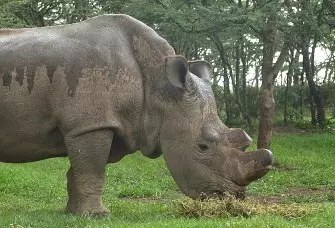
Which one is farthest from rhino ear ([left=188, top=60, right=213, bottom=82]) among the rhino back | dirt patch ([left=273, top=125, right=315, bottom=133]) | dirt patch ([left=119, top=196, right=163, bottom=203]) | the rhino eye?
dirt patch ([left=273, top=125, right=315, bottom=133])

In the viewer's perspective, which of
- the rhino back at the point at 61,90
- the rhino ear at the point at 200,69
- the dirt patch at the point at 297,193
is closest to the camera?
the rhino back at the point at 61,90

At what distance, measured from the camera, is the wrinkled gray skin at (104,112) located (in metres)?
7.31

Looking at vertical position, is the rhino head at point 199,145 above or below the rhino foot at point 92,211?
above

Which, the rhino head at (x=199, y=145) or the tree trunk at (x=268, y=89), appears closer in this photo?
the rhino head at (x=199, y=145)

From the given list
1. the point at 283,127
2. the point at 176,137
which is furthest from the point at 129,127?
the point at 283,127

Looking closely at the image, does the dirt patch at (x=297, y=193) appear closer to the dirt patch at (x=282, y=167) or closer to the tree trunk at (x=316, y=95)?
the dirt patch at (x=282, y=167)

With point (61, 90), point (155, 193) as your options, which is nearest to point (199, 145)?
point (61, 90)

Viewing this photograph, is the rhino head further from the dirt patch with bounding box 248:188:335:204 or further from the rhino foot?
the dirt patch with bounding box 248:188:335:204

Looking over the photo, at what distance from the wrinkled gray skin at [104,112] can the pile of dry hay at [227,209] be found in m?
0.26

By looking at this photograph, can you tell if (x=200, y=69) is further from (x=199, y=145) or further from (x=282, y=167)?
(x=282, y=167)

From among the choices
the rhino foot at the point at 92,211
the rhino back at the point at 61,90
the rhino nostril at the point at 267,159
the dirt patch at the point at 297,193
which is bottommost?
the dirt patch at the point at 297,193

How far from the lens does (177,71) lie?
7.65 m

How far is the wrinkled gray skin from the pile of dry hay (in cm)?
26

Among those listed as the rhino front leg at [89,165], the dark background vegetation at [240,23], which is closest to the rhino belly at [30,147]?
the rhino front leg at [89,165]
